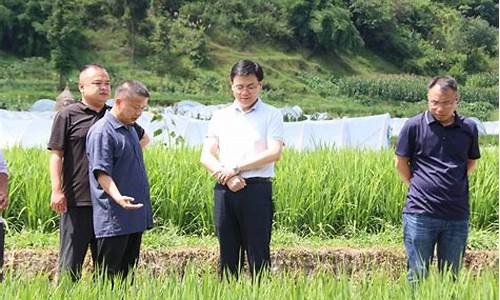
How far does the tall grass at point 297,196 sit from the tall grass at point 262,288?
91.4 inches

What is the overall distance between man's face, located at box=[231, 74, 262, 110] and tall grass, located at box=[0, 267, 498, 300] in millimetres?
868

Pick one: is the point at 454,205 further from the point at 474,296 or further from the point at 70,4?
the point at 70,4

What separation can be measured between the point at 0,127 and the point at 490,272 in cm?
762

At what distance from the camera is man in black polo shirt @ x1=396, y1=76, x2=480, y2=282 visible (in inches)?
110

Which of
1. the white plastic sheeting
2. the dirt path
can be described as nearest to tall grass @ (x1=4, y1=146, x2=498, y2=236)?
the dirt path

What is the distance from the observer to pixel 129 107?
2680 mm

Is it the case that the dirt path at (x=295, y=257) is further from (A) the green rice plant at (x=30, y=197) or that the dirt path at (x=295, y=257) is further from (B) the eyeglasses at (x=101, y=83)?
(B) the eyeglasses at (x=101, y=83)

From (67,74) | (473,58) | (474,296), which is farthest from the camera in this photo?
(473,58)

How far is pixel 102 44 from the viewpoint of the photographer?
3347cm

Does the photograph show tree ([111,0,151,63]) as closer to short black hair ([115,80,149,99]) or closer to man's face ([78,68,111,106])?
man's face ([78,68,111,106])

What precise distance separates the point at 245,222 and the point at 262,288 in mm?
784

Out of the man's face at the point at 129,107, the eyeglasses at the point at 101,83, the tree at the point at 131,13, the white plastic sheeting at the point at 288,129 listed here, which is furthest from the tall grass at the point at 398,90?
the man's face at the point at 129,107

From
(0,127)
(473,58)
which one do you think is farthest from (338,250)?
(473,58)

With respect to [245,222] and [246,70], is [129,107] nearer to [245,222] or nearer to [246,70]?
[246,70]
